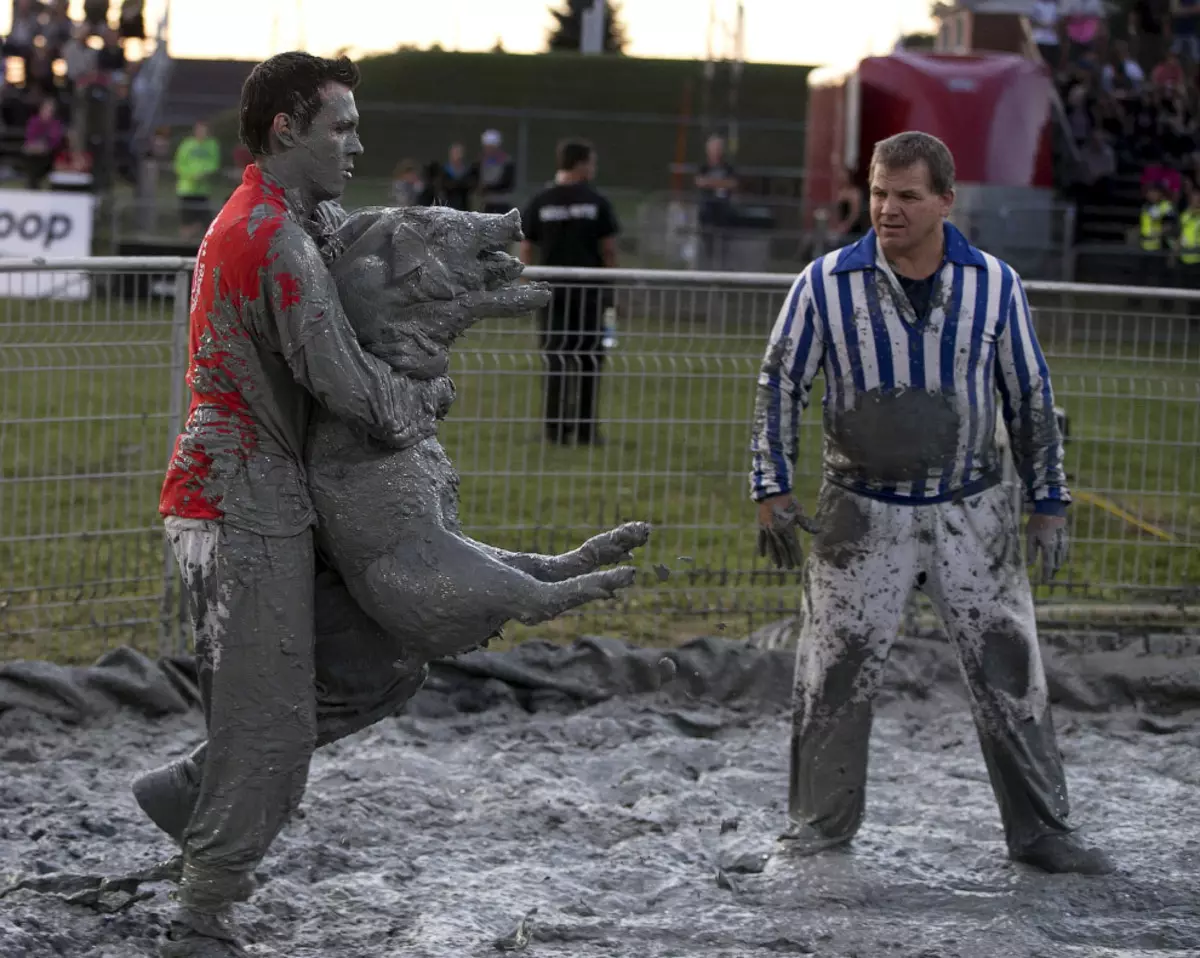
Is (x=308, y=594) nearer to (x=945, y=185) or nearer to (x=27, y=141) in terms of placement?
(x=945, y=185)

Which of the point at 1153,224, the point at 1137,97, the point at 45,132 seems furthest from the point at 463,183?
the point at 1137,97

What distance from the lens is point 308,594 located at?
4.42m

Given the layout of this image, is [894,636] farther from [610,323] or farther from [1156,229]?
[1156,229]

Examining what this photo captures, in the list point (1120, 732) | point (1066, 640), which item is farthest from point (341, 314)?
point (1066, 640)

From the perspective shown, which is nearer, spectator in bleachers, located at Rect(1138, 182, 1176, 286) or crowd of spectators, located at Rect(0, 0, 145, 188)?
spectator in bleachers, located at Rect(1138, 182, 1176, 286)

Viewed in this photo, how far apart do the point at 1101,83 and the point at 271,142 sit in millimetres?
26208

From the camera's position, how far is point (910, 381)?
17.4ft

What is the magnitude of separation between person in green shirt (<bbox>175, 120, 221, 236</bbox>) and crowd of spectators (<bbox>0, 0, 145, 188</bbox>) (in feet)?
3.28

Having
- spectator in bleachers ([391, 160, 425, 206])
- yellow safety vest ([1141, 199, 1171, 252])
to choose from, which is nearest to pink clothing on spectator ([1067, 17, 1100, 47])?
yellow safety vest ([1141, 199, 1171, 252])

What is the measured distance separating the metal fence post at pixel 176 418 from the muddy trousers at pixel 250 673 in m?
2.64

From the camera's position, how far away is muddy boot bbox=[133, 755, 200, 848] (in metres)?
4.67

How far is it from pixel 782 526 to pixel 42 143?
21928 millimetres

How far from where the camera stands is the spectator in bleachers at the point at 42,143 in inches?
974

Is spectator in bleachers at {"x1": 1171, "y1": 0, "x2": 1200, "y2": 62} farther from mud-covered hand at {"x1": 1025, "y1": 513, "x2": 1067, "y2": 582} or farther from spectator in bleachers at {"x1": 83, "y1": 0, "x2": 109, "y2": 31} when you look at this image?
mud-covered hand at {"x1": 1025, "y1": 513, "x2": 1067, "y2": 582}
